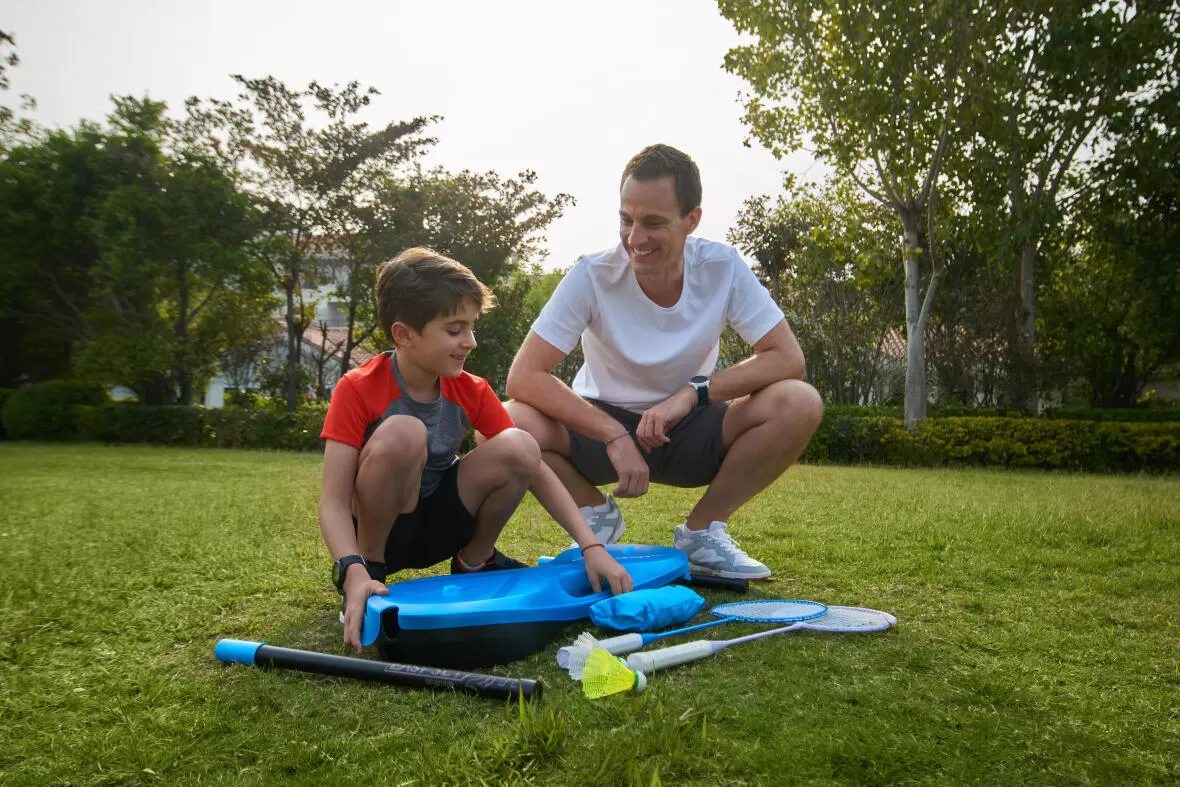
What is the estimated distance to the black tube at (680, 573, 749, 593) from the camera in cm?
280

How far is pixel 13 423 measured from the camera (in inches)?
612

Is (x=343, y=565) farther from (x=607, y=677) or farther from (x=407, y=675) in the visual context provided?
(x=607, y=677)

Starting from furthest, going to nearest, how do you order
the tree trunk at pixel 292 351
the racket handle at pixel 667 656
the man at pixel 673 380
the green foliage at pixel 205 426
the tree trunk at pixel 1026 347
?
the tree trunk at pixel 292 351 → the tree trunk at pixel 1026 347 → the green foliage at pixel 205 426 → the man at pixel 673 380 → the racket handle at pixel 667 656

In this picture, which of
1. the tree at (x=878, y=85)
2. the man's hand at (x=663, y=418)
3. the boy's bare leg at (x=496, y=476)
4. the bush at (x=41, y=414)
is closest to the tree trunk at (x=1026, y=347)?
the tree at (x=878, y=85)

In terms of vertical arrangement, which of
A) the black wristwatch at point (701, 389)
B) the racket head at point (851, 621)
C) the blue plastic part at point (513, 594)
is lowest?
the racket head at point (851, 621)

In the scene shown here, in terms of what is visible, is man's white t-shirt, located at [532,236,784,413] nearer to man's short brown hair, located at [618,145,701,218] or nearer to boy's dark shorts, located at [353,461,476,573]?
man's short brown hair, located at [618,145,701,218]

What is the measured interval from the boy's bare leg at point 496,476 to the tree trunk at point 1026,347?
47.8ft

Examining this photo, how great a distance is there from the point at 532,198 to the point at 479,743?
1799 centimetres

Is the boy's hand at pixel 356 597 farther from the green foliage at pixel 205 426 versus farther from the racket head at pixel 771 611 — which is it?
the green foliage at pixel 205 426

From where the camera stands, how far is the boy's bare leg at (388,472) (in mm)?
2260

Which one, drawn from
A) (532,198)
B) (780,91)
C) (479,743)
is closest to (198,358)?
(532,198)

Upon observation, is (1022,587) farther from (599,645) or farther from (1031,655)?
(599,645)

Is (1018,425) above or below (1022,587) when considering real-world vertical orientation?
above

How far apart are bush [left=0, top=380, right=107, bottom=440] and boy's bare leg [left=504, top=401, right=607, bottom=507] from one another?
15.7 metres
